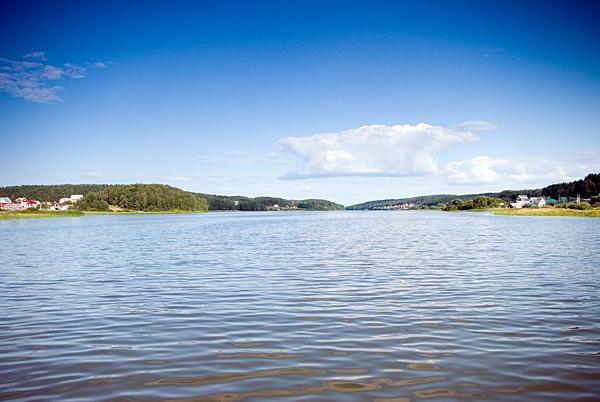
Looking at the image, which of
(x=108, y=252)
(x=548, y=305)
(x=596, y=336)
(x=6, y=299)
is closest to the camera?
(x=596, y=336)

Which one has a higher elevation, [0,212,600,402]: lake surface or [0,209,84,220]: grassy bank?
[0,209,84,220]: grassy bank

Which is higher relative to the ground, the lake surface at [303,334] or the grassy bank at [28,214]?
the grassy bank at [28,214]

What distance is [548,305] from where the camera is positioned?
15.8 m

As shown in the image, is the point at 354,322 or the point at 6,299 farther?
the point at 6,299

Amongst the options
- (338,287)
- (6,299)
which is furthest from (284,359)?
(6,299)

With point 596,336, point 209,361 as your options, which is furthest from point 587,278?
point 209,361

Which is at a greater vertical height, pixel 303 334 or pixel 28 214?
pixel 28 214

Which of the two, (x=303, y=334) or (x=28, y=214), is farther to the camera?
(x=28, y=214)

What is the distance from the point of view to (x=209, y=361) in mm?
10016

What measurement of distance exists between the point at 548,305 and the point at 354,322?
7.31 meters

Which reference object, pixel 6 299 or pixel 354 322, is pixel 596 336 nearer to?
pixel 354 322

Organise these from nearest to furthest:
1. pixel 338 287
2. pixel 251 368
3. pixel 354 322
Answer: pixel 251 368 < pixel 354 322 < pixel 338 287

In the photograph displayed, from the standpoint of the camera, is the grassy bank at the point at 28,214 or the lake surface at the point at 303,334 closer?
the lake surface at the point at 303,334

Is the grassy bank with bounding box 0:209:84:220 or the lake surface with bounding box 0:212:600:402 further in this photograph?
the grassy bank with bounding box 0:209:84:220
